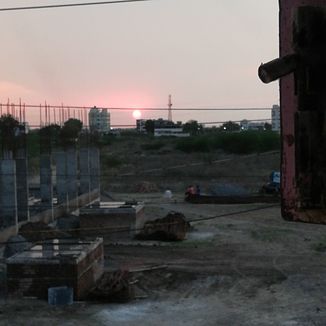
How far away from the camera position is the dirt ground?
11750mm

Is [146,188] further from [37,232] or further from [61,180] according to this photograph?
[37,232]

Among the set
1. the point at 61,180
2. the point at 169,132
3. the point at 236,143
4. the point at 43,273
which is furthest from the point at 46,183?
the point at 169,132

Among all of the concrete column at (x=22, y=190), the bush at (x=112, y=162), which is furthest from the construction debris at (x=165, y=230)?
the bush at (x=112, y=162)

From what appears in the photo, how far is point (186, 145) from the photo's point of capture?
243 feet

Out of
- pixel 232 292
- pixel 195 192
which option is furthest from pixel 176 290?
pixel 195 192

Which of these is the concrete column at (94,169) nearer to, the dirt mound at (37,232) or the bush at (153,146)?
the dirt mound at (37,232)

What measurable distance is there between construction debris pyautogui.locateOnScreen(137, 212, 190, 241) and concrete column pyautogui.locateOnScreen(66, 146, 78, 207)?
5133 millimetres

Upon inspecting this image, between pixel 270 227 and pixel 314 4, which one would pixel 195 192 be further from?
pixel 314 4

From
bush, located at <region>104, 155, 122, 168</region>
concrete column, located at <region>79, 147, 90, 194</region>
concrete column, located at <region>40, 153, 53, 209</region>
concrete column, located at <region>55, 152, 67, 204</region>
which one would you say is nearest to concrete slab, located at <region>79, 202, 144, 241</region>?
concrete column, located at <region>40, 153, 53, 209</region>

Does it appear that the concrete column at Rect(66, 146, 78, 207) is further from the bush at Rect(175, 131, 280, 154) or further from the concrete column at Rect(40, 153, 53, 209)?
the bush at Rect(175, 131, 280, 154)

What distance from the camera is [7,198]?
19.2 metres

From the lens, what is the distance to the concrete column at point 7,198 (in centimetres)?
1916

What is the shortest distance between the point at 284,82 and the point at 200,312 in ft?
33.5

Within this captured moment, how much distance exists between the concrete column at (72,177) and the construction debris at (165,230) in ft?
16.8
